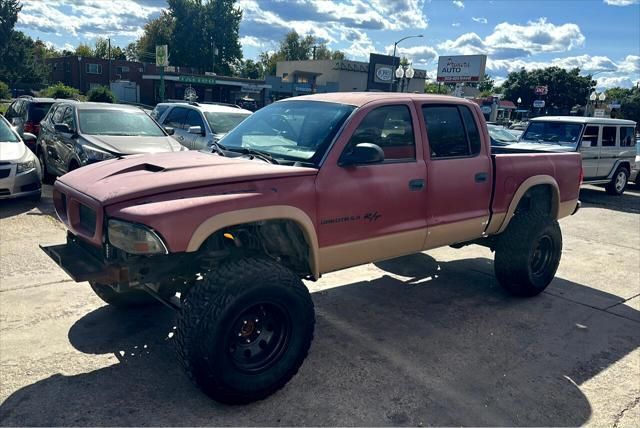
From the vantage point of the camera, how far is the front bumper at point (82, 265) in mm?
3078

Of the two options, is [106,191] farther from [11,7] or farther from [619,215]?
[11,7]

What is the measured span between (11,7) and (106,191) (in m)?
67.4

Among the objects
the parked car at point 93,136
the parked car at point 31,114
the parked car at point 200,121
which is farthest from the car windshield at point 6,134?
the parked car at point 31,114

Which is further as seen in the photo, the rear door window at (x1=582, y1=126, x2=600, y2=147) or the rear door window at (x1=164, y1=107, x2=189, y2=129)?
the rear door window at (x1=582, y1=126, x2=600, y2=147)

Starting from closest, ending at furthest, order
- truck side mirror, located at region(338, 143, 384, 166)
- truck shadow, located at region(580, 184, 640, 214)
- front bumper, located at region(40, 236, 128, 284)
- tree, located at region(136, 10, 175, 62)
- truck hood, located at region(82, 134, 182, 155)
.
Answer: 1. front bumper, located at region(40, 236, 128, 284)
2. truck side mirror, located at region(338, 143, 384, 166)
3. truck hood, located at region(82, 134, 182, 155)
4. truck shadow, located at region(580, 184, 640, 214)
5. tree, located at region(136, 10, 175, 62)

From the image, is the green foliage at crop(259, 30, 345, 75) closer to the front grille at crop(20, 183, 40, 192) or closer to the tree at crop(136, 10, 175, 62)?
the tree at crop(136, 10, 175, 62)

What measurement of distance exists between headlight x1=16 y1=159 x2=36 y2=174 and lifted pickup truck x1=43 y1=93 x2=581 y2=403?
467cm

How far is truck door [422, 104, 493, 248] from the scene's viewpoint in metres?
4.46

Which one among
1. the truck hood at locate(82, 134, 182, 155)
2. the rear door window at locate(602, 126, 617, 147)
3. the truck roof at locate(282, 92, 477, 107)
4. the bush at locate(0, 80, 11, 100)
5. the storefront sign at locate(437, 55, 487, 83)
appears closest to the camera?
the truck roof at locate(282, 92, 477, 107)

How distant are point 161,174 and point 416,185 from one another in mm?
2012

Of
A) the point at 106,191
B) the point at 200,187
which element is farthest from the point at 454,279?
the point at 106,191

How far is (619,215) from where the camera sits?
11047 millimetres

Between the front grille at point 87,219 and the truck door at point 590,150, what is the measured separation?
1169 centimetres

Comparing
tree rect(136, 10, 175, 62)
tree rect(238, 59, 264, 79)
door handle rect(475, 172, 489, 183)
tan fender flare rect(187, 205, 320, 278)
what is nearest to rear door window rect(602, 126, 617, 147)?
door handle rect(475, 172, 489, 183)
